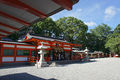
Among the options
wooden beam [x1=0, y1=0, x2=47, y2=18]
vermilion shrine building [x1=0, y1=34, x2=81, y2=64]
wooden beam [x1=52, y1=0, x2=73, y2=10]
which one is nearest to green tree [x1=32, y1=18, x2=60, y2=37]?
vermilion shrine building [x1=0, y1=34, x2=81, y2=64]

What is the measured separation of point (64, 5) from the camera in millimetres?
2006

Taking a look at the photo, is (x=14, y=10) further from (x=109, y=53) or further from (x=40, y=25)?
(x=109, y=53)

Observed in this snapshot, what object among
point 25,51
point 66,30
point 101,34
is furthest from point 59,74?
point 101,34

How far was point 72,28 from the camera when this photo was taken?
30.4 m

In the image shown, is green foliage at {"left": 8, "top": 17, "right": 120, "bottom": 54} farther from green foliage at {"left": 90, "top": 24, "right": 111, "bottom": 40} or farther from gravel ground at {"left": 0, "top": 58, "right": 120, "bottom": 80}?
gravel ground at {"left": 0, "top": 58, "right": 120, "bottom": 80}

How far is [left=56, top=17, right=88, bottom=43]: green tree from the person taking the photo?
3054cm

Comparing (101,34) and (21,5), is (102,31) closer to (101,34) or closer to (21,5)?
(101,34)

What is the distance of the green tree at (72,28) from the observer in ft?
100

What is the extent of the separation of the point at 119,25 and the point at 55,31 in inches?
1070

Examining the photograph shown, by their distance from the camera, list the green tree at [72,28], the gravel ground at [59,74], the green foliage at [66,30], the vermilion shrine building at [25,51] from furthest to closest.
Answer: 1. the green tree at [72,28]
2. the green foliage at [66,30]
3. the vermilion shrine building at [25,51]
4. the gravel ground at [59,74]

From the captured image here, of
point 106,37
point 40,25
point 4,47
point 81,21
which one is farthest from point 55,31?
point 106,37

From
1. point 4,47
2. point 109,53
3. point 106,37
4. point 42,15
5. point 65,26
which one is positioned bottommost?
point 109,53

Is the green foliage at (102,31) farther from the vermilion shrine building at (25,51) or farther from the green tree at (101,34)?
the vermilion shrine building at (25,51)

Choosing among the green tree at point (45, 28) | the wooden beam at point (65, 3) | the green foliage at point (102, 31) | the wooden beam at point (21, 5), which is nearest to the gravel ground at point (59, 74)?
the wooden beam at point (21, 5)
